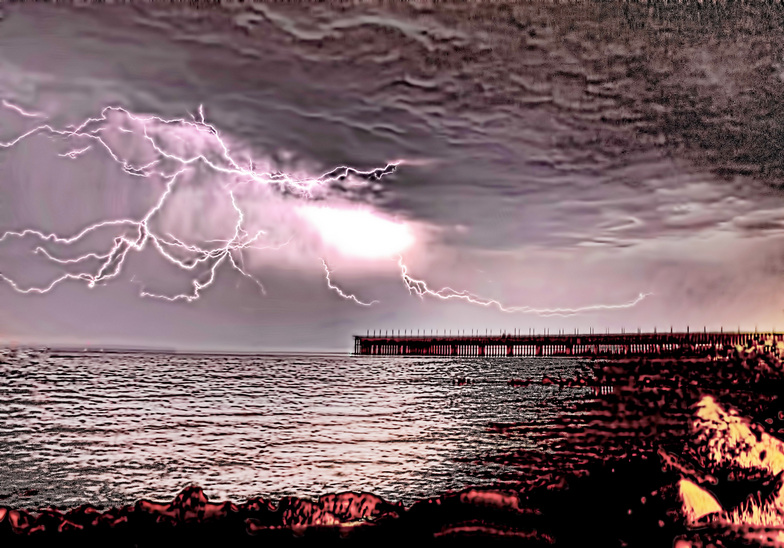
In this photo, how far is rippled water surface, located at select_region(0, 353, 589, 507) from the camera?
29.9ft

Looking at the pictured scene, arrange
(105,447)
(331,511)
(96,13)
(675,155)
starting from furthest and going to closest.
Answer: (105,447)
(675,155)
(96,13)
(331,511)

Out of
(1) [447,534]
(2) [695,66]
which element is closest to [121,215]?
(1) [447,534]

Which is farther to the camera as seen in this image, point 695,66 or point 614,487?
point 695,66

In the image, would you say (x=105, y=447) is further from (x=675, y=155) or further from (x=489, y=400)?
(x=489, y=400)

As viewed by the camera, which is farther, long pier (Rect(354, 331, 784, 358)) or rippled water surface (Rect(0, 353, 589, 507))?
long pier (Rect(354, 331, 784, 358))

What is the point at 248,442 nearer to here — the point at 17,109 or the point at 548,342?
the point at 17,109

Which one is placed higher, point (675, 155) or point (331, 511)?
point (675, 155)

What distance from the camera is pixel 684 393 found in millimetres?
22906

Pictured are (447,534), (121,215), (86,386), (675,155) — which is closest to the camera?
(447,534)

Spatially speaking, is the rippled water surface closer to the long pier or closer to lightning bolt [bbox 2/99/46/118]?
lightning bolt [bbox 2/99/46/118]

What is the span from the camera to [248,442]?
13.2 m

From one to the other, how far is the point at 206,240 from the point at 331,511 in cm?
887

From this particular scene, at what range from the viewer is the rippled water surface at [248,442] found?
912 cm

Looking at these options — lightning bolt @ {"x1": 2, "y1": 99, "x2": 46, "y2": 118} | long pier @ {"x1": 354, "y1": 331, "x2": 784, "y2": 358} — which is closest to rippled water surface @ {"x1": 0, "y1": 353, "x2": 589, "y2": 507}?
lightning bolt @ {"x1": 2, "y1": 99, "x2": 46, "y2": 118}
